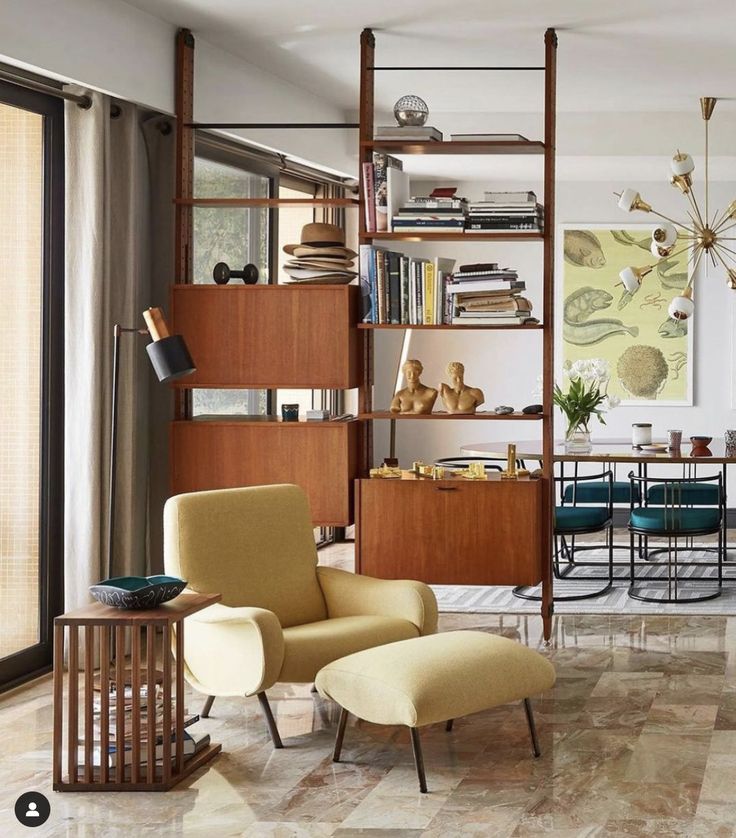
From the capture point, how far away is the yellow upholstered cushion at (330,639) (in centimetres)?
404

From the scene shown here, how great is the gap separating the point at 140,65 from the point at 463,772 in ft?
10.9

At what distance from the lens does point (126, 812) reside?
3469 mm

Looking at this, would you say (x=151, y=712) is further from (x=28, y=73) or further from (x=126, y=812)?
(x=28, y=73)

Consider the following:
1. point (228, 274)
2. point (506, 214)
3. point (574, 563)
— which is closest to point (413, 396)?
point (506, 214)

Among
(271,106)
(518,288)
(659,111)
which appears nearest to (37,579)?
(518,288)

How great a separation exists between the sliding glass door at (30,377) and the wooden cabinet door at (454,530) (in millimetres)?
1390

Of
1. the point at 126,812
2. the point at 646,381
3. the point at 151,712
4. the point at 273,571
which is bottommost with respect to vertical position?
the point at 126,812

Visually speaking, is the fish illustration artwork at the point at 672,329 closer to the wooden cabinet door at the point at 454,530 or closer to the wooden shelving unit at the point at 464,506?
the wooden shelving unit at the point at 464,506

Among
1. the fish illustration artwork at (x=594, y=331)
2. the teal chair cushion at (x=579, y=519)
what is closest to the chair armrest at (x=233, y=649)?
the teal chair cushion at (x=579, y=519)

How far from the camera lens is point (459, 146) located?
5.33 metres

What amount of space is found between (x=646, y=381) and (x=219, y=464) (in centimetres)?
444

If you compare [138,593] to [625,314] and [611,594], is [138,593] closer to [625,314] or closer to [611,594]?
[611,594]

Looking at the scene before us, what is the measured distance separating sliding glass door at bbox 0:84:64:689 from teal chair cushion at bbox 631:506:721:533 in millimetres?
3110

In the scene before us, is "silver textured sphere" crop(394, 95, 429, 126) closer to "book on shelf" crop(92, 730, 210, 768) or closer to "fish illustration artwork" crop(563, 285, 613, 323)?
"book on shelf" crop(92, 730, 210, 768)
